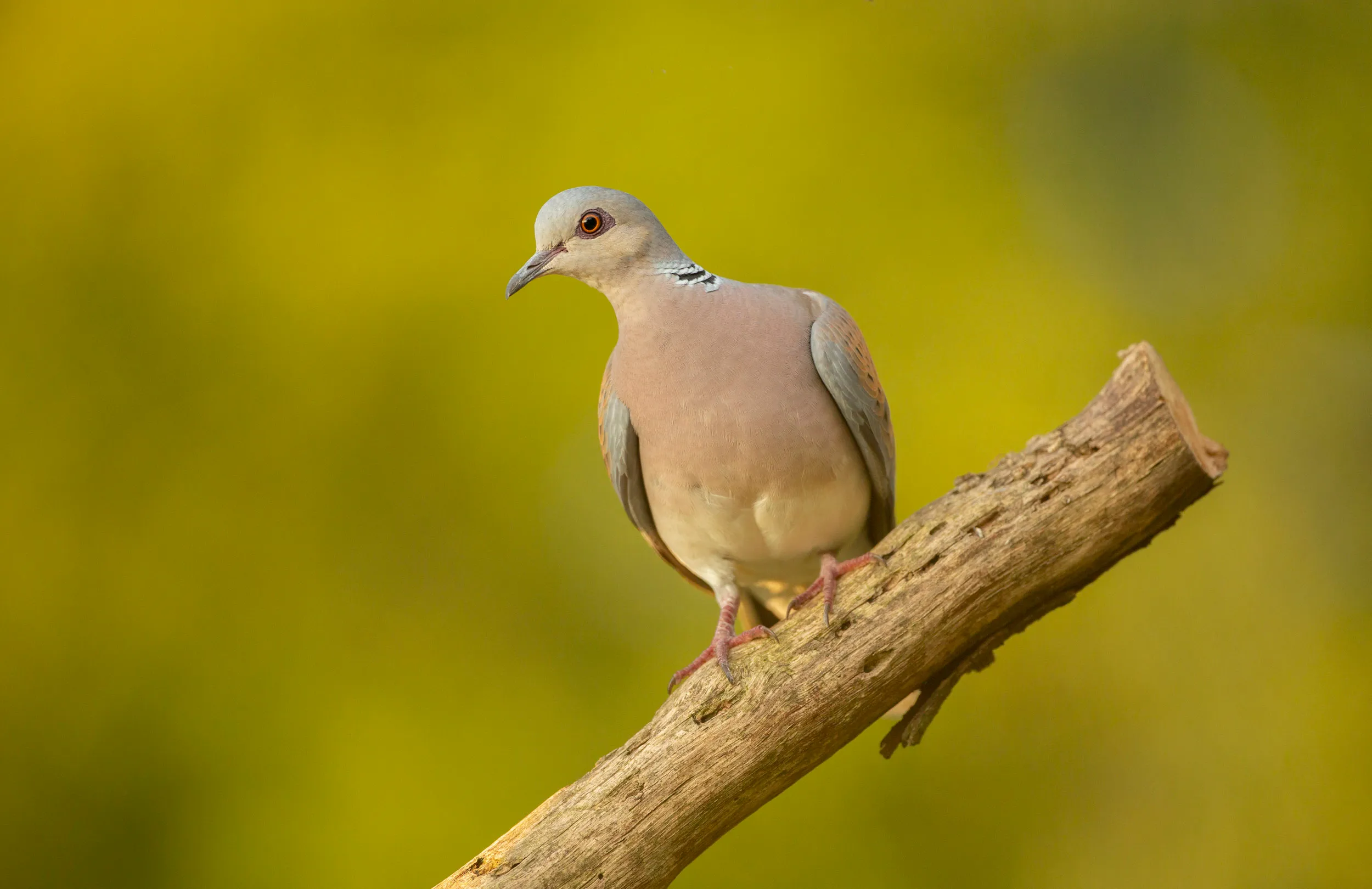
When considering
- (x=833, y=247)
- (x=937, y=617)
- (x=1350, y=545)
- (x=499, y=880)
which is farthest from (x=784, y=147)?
(x=499, y=880)

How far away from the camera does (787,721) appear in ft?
6.97

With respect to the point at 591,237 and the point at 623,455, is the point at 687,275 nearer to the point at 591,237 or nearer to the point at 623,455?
the point at 591,237

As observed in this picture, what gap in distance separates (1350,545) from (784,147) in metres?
2.38

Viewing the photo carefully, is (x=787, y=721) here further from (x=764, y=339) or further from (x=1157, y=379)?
(x=1157, y=379)

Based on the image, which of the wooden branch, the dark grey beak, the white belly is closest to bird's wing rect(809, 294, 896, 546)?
the white belly

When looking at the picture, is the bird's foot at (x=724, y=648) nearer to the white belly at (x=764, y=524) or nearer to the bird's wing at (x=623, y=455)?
the white belly at (x=764, y=524)

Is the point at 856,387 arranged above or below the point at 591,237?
below

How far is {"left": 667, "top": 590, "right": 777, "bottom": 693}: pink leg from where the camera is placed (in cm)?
221

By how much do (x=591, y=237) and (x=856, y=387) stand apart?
61cm

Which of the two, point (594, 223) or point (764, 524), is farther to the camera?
point (764, 524)

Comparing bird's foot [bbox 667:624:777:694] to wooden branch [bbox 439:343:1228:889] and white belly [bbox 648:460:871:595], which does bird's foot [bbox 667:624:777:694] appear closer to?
wooden branch [bbox 439:343:1228:889]

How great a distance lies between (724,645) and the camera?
2242mm

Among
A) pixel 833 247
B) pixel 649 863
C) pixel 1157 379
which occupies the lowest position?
pixel 649 863

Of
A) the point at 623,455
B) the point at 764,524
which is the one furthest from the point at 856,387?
the point at 623,455
